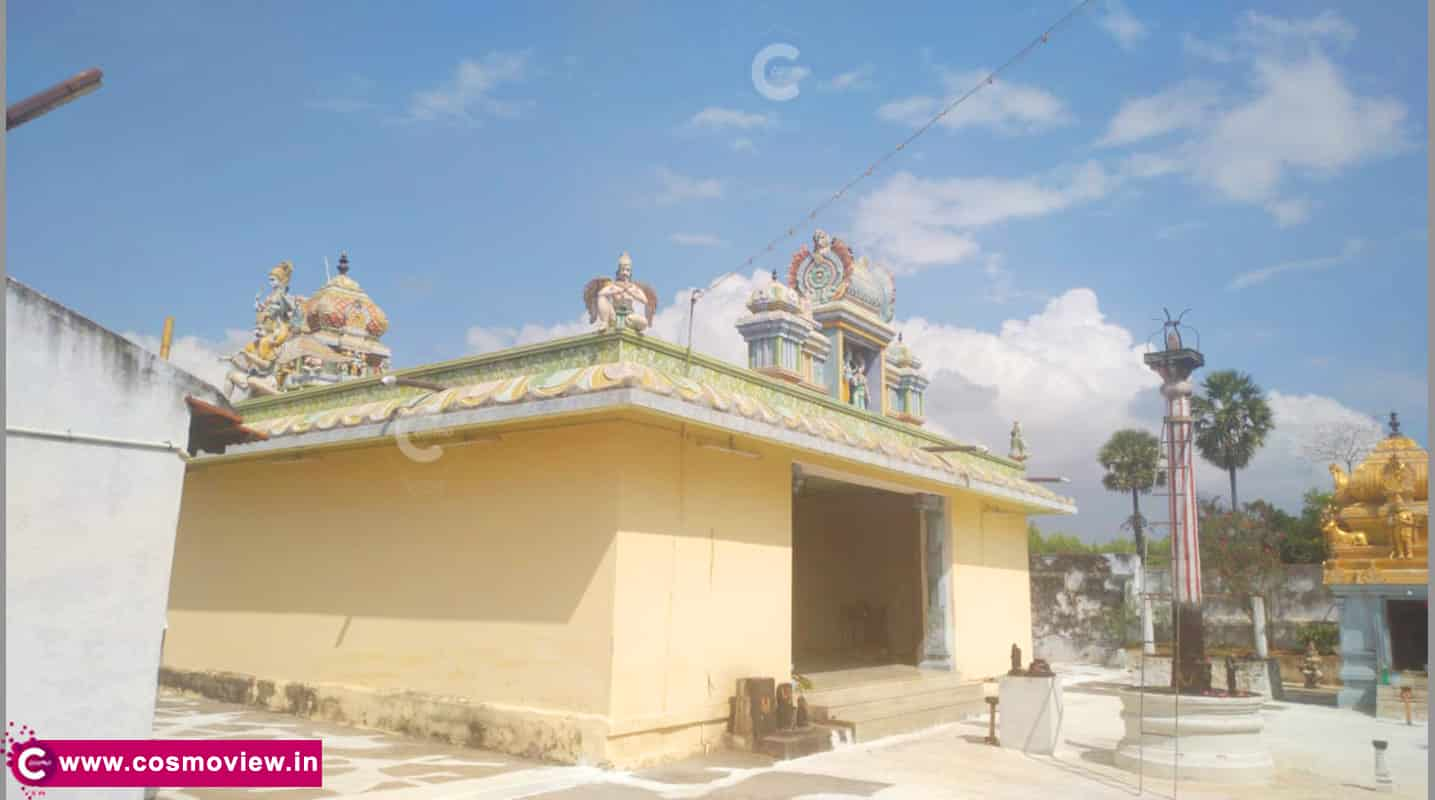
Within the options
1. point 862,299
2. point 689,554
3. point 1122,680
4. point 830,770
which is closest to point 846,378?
point 862,299

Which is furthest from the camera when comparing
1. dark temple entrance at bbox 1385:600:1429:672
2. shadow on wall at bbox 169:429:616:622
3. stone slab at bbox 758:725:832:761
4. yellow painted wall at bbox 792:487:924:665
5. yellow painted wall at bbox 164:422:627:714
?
yellow painted wall at bbox 792:487:924:665

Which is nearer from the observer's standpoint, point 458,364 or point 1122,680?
point 458,364

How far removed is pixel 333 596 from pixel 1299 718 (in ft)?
46.1

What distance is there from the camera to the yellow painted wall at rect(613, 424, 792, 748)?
29.0ft

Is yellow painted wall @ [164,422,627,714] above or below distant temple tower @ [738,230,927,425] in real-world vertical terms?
below

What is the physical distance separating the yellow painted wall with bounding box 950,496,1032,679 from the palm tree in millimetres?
22455

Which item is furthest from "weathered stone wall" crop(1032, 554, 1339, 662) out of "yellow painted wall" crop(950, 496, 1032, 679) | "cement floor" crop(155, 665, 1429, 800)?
"cement floor" crop(155, 665, 1429, 800)

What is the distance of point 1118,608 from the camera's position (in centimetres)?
2239

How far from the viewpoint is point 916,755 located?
1000cm

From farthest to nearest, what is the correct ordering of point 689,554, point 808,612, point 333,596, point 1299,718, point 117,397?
point 808,612, point 1299,718, point 333,596, point 689,554, point 117,397

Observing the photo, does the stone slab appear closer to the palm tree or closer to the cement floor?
the cement floor

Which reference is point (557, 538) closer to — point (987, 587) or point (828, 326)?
point (828, 326)

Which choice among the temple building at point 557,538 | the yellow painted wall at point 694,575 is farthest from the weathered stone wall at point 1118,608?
the yellow painted wall at point 694,575

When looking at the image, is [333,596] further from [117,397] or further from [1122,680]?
[1122,680]
